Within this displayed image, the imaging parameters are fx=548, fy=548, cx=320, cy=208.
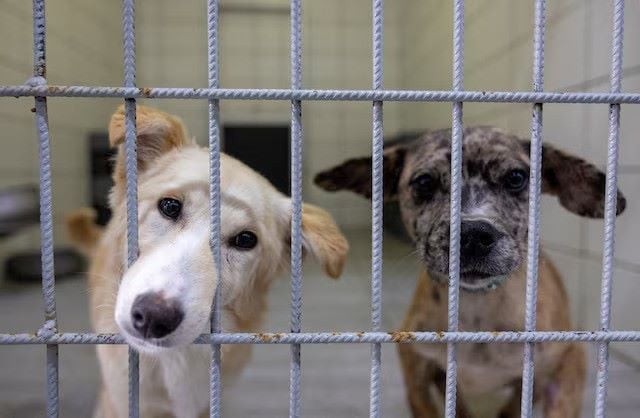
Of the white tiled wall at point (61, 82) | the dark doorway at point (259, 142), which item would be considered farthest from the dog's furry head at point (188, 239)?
the dark doorway at point (259, 142)

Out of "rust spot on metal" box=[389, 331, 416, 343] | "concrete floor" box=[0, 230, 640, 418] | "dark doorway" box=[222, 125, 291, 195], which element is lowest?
"concrete floor" box=[0, 230, 640, 418]

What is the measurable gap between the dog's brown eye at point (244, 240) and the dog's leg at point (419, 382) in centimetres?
68

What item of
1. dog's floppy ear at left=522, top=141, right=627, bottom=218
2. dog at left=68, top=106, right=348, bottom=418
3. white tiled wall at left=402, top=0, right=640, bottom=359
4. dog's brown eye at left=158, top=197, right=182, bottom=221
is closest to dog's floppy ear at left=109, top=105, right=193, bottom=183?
dog at left=68, top=106, right=348, bottom=418

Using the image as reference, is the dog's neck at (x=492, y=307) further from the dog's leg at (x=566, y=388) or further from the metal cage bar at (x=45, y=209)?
the metal cage bar at (x=45, y=209)

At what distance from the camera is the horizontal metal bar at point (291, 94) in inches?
37.2

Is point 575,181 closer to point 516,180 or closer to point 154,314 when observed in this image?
point 516,180

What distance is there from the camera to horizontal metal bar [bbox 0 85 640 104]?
0.94m

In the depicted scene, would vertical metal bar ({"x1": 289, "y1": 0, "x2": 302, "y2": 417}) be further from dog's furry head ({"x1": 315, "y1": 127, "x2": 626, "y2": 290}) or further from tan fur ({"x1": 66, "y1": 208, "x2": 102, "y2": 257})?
tan fur ({"x1": 66, "y1": 208, "x2": 102, "y2": 257})

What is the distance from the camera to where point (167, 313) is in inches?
36.5

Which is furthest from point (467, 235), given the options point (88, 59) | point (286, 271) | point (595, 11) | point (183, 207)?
point (88, 59)

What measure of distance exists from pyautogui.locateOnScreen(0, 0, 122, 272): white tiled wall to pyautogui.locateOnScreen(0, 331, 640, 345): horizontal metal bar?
190cm

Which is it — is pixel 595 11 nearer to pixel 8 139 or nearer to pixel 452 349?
pixel 452 349

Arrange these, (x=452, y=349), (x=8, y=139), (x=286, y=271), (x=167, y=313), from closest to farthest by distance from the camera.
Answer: (x=167, y=313)
(x=452, y=349)
(x=286, y=271)
(x=8, y=139)

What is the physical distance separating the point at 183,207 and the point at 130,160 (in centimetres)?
25
